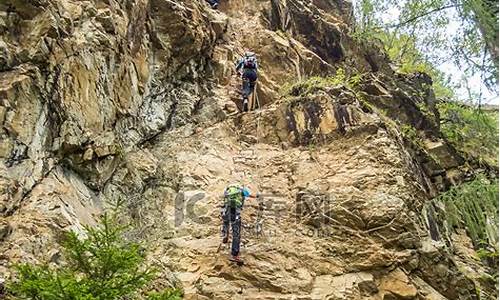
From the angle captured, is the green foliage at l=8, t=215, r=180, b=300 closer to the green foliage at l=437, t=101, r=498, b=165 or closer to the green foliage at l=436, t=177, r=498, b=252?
the green foliage at l=436, t=177, r=498, b=252

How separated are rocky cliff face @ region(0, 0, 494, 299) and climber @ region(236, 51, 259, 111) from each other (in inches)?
18.2

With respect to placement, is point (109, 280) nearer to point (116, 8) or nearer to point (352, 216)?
point (352, 216)

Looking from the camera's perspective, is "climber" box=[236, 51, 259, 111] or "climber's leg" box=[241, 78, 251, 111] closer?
"climber" box=[236, 51, 259, 111]

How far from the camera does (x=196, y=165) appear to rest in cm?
1293

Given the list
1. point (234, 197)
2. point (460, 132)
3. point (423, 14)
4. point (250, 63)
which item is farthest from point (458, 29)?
point (460, 132)

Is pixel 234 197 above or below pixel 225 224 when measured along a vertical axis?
above

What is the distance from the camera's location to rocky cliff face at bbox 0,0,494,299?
9.48m

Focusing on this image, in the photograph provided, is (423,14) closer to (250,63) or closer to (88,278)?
(88,278)

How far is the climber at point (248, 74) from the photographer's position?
15.5m

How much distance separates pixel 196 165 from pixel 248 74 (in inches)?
156

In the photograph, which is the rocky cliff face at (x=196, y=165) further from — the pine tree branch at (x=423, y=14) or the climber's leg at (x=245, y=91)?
the pine tree branch at (x=423, y=14)

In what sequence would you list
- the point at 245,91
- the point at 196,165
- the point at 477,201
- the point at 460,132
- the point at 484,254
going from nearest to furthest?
the point at 477,201
the point at 196,165
the point at 484,254
the point at 245,91
the point at 460,132

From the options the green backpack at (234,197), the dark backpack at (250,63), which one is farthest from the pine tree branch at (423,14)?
the dark backpack at (250,63)

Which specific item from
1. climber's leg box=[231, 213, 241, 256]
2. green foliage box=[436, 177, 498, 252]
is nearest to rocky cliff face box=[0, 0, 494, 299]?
climber's leg box=[231, 213, 241, 256]
